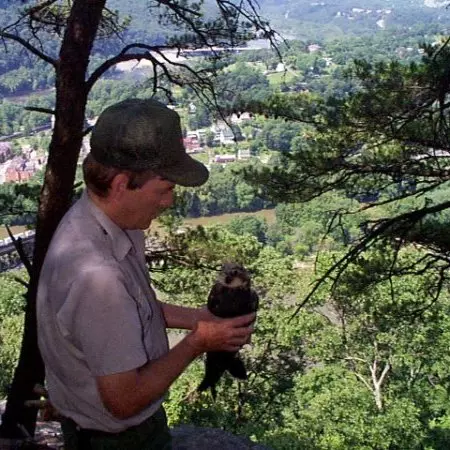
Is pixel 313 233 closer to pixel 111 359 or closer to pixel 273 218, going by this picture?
pixel 273 218

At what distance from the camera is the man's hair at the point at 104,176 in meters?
1.27

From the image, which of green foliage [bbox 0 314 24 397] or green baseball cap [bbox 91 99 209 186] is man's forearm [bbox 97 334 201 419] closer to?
→ green baseball cap [bbox 91 99 209 186]

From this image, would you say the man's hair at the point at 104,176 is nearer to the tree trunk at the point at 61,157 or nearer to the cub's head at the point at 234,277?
the cub's head at the point at 234,277

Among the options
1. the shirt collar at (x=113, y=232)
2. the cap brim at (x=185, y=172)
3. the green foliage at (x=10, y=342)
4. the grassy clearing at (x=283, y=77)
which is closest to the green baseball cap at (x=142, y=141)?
the cap brim at (x=185, y=172)

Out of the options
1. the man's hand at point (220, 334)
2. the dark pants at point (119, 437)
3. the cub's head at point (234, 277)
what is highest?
the cub's head at point (234, 277)

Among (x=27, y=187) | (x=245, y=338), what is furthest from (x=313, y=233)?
(x=245, y=338)

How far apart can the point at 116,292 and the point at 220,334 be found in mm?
256

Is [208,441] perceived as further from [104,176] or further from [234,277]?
[104,176]

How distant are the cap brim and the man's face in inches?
0.5

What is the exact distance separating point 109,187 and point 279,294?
875cm

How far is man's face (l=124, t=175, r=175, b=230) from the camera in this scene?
1292 millimetres

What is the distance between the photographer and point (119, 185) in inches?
50.7

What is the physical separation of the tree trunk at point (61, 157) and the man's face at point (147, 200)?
1903mm

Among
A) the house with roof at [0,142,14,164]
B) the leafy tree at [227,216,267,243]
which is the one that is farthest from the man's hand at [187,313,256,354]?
the house with roof at [0,142,14,164]
